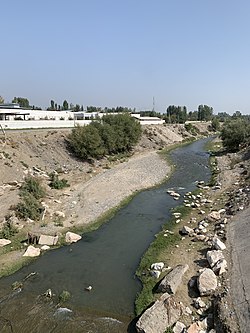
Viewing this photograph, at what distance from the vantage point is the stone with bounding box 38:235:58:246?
21531 millimetres

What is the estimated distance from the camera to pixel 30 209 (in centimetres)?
2573

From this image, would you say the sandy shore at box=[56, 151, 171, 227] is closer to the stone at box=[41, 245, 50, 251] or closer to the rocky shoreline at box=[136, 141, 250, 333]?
the stone at box=[41, 245, 50, 251]

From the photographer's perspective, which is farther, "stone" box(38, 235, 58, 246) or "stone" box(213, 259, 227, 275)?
"stone" box(38, 235, 58, 246)

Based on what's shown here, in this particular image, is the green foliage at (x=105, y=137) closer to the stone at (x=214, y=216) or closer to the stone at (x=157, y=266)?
the stone at (x=214, y=216)

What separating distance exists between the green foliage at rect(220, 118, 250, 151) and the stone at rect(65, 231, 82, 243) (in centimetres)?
4477

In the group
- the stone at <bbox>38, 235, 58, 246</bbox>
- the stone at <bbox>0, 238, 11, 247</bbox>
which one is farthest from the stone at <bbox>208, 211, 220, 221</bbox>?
the stone at <bbox>0, 238, 11, 247</bbox>

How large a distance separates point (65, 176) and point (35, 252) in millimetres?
20750

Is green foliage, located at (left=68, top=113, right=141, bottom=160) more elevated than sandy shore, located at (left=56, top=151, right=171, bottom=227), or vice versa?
green foliage, located at (left=68, top=113, right=141, bottom=160)

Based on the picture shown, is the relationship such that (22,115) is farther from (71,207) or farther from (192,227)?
(192,227)

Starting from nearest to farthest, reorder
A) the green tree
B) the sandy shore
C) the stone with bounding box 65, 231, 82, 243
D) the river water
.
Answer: the river water < the stone with bounding box 65, 231, 82, 243 < the sandy shore < the green tree

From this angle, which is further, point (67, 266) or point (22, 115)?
point (22, 115)

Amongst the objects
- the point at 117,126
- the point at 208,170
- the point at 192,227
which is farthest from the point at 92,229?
the point at 117,126

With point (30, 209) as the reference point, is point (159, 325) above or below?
below

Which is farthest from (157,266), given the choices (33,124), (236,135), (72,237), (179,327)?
(236,135)
